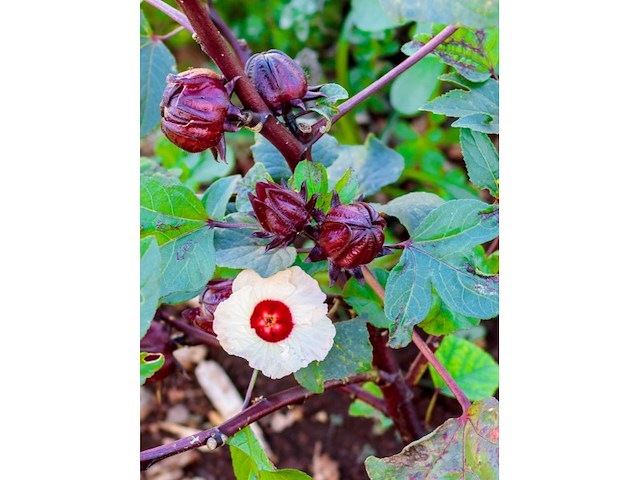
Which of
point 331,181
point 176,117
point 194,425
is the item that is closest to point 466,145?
point 331,181

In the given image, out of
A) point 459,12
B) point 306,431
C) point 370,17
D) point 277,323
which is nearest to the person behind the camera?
point 459,12

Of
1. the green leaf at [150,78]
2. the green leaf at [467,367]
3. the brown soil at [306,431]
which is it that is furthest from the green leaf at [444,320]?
the brown soil at [306,431]

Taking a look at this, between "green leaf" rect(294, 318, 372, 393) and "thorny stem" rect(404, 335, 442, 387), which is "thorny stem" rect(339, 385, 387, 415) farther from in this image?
"green leaf" rect(294, 318, 372, 393)

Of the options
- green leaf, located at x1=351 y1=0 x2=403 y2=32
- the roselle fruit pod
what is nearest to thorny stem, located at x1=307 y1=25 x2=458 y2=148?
the roselle fruit pod

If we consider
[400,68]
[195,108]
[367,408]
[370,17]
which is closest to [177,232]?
[195,108]

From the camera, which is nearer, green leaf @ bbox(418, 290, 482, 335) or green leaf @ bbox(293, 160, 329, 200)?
green leaf @ bbox(293, 160, 329, 200)

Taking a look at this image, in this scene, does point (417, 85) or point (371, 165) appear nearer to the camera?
point (371, 165)

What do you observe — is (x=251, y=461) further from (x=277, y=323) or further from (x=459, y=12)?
(x=459, y=12)
